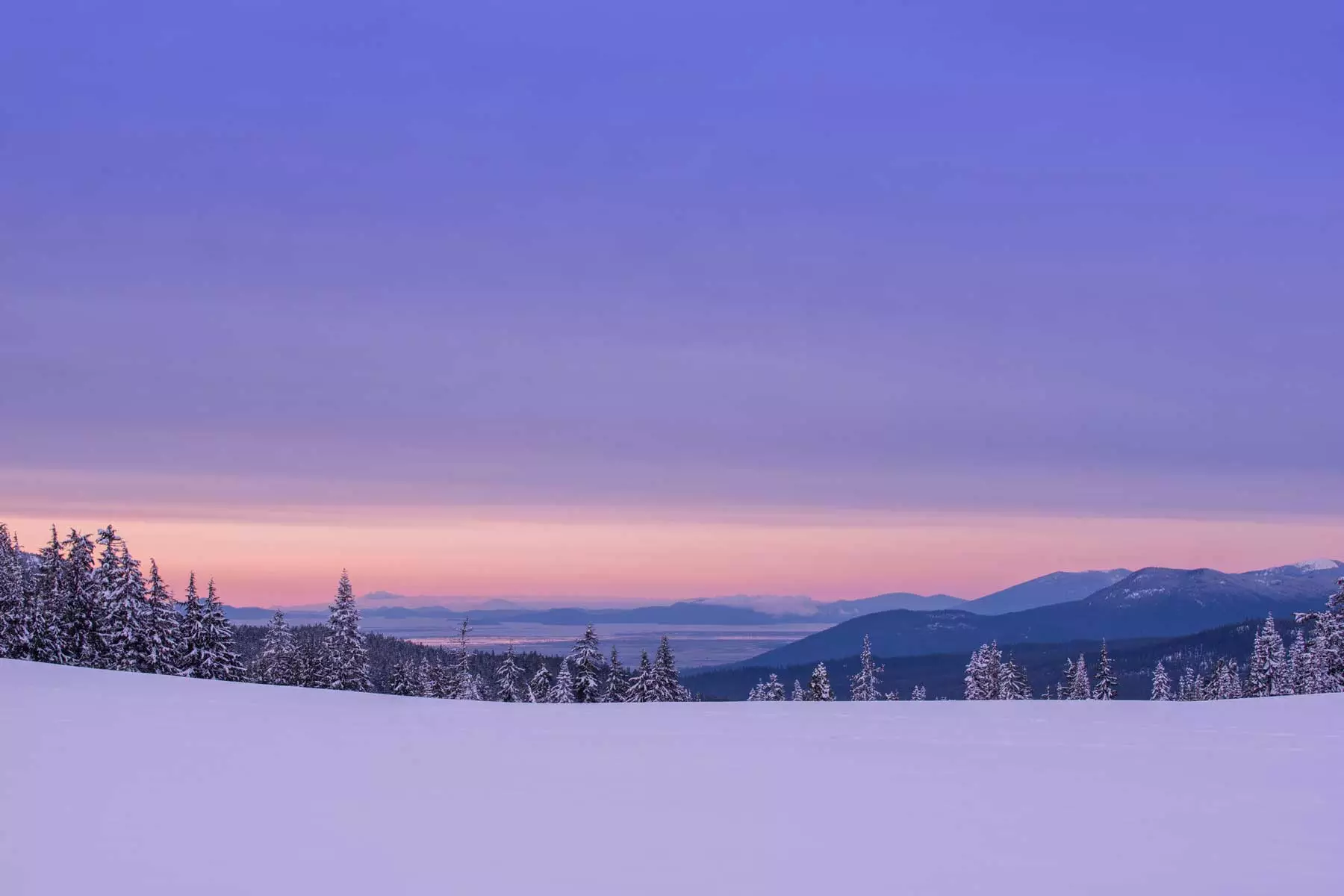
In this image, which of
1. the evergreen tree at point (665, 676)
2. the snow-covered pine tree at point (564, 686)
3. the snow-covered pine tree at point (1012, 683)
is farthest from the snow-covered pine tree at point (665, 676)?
the snow-covered pine tree at point (1012, 683)

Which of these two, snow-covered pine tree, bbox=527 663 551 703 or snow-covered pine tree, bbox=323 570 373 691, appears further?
snow-covered pine tree, bbox=527 663 551 703

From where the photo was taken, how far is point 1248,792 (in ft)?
31.7

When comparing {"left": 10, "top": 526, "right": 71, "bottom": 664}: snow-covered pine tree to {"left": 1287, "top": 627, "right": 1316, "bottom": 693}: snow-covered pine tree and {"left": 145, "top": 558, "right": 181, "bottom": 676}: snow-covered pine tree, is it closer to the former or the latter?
{"left": 145, "top": 558, "right": 181, "bottom": 676}: snow-covered pine tree

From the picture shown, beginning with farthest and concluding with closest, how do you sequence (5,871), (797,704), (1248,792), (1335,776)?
(797,704)
(1335,776)
(1248,792)
(5,871)

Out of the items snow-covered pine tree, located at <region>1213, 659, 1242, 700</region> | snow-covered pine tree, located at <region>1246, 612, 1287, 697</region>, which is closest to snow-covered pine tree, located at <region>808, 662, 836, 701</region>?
snow-covered pine tree, located at <region>1246, 612, 1287, 697</region>

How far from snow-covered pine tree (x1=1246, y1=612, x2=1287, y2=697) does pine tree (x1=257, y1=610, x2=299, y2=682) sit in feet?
206

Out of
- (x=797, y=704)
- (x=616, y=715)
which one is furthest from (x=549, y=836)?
(x=797, y=704)

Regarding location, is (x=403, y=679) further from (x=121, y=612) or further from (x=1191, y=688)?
(x=1191, y=688)

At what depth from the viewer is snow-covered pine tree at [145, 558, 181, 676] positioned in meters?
46.2

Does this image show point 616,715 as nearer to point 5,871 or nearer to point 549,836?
point 549,836

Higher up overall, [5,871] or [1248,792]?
[5,871]

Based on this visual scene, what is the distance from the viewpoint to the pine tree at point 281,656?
58.5m

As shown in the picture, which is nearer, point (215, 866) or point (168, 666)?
point (215, 866)

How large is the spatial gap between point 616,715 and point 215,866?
30.1ft
